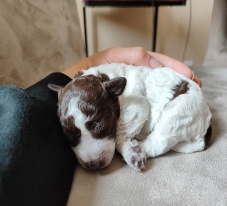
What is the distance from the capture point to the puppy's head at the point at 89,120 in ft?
3.41

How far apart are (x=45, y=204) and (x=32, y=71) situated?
86 centimetres

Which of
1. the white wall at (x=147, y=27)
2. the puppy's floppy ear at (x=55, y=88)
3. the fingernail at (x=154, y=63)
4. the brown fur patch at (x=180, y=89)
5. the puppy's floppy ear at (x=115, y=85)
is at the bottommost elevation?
the white wall at (x=147, y=27)

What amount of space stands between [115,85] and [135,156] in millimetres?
297

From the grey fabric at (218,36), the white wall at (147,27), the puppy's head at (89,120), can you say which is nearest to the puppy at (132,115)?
the puppy's head at (89,120)

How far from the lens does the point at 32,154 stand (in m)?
0.86

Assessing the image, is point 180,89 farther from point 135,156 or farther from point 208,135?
point 135,156

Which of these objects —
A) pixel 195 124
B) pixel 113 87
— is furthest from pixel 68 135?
pixel 195 124

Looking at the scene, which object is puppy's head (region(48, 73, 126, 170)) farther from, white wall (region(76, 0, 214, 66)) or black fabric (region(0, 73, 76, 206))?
white wall (region(76, 0, 214, 66))

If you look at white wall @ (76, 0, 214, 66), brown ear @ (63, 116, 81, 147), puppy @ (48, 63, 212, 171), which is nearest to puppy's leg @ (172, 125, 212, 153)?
puppy @ (48, 63, 212, 171)

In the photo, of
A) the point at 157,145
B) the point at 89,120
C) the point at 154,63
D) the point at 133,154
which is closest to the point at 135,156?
the point at 133,154

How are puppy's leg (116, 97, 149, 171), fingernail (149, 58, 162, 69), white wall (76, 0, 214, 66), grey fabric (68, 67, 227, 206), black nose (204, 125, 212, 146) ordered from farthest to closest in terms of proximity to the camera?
1. white wall (76, 0, 214, 66)
2. fingernail (149, 58, 162, 69)
3. black nose (204, 125, 212, 146)
4. puppy's leg (116, 97, 149, 171)
5. grey fabric (68, 67, 227, 206)

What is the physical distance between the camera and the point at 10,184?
2.43 ft

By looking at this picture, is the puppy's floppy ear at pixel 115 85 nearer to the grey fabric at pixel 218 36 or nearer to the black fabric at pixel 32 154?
the black fabric at pixel 32 154

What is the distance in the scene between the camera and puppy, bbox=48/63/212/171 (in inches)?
41.4
